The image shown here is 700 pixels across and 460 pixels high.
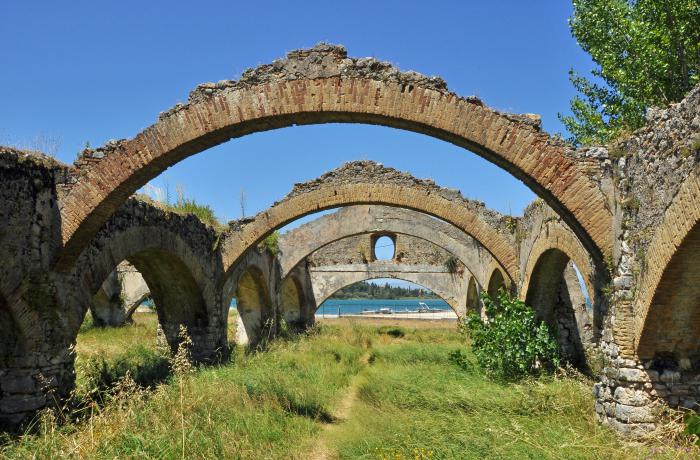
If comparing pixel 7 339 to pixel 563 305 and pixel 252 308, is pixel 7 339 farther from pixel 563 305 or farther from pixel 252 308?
pixel 252 308

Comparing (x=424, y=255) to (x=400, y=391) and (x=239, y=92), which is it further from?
(x=239, y=92)

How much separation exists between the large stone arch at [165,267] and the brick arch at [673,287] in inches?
247

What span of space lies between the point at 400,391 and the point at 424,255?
583 inches

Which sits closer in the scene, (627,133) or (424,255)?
(627,133)

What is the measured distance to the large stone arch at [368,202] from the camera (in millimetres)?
12188

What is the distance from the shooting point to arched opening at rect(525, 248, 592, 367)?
408 inches

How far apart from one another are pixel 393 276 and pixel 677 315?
1719 centimetres

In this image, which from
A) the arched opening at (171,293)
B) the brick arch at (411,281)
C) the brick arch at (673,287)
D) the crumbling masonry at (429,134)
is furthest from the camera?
the brick arch at (411,281)

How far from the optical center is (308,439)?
227 inches

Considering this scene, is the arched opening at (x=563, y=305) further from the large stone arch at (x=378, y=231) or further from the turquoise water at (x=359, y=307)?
the turquoise water at (x=359, y=307)

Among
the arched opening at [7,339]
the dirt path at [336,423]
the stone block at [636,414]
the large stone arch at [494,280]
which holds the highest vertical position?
the large stone arch at [494,280]

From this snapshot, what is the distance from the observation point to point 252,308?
55.8 feet

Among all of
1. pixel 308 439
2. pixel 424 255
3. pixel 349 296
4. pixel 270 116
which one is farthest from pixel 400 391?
pixel 349 296

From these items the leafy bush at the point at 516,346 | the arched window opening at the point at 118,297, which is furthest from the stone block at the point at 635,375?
the arched window opening at the point at 118,297
